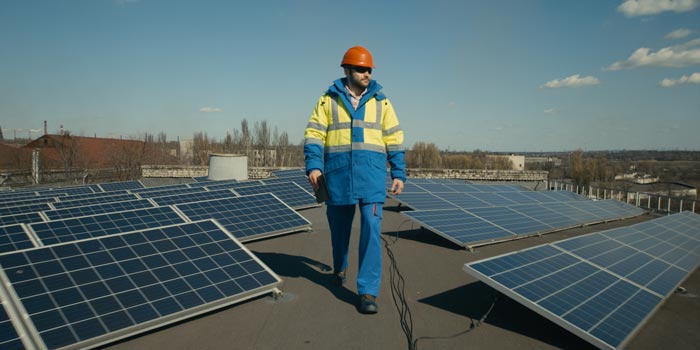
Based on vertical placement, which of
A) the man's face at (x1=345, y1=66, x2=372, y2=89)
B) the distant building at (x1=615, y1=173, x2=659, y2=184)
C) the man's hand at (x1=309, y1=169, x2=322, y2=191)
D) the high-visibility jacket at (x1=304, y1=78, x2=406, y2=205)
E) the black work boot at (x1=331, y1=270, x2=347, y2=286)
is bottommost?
the distant building at (x1=615, y1=173, x2=659, y2=184)

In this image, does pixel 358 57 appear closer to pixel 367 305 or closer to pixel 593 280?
pixel 367 305

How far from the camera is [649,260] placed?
444cm

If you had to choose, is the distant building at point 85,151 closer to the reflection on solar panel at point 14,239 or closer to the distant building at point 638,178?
the reflection on solar panel at point 14,239

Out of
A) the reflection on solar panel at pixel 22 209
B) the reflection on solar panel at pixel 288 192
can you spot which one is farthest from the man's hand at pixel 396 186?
the reflection on solar panel at pixel 22 209

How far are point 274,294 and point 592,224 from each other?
→ 8.36 metres

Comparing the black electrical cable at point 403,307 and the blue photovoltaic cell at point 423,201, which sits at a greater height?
the blue photovoltaic cell at point 423,201

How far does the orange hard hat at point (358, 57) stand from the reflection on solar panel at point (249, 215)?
321 centimetres

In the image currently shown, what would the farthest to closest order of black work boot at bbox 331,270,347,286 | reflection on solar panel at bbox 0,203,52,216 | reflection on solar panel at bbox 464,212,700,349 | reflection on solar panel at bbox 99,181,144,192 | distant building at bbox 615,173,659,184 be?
distant building at bbox 615,173,659,184 < reflection on solar panel at bbox 99,181,144,192 < reflection on solar panel at bbox 0,203,52,216 < black work boot at bbox 331,270,347,286 < reflection on solar panel at bbox 464,212,700,349

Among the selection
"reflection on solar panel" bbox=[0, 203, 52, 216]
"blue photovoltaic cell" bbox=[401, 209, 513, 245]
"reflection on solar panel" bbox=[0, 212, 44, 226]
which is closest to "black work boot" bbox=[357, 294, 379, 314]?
"blue photovoltaic cell" bbox=[401, 209, 513, 245]

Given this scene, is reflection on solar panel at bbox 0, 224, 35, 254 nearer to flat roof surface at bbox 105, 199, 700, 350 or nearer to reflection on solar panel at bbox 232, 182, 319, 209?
flat roof surface at bbox 105, 199, 700, 350

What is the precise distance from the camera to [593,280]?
11.3 feet

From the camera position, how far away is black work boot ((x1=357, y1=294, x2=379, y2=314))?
3344 millimetres

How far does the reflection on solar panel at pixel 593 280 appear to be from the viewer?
279 cm

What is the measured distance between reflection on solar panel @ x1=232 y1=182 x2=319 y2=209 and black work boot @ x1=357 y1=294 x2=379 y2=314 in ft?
19.5
